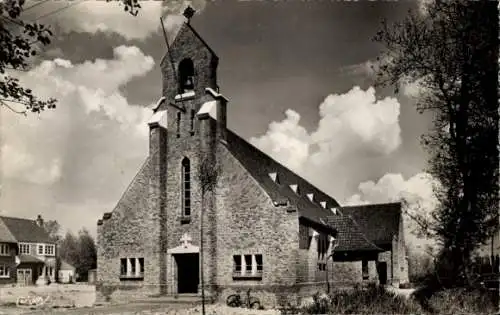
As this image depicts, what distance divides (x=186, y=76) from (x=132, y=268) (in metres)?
11.7

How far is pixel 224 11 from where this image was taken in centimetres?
1903

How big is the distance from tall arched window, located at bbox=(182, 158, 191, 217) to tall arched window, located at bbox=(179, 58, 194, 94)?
13.9 feet

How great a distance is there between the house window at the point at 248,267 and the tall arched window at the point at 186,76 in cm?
1018

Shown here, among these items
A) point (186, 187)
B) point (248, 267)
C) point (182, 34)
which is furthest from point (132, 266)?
point (182, 34)

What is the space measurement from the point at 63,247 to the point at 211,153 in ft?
333

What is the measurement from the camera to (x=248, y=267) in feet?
89.1

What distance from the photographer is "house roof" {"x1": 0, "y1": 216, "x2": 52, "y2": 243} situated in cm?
7025

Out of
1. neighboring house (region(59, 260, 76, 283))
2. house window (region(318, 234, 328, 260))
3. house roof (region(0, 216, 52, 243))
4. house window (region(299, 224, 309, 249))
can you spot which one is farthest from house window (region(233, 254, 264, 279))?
neighboring house (region(59, 260, 76, 283))

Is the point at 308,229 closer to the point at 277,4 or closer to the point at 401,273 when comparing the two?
the point at 277,4

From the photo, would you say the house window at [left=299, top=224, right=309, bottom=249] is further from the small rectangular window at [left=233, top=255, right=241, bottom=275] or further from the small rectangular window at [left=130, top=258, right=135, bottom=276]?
the small rectangular window at [left=130, top=258, right=135, bottom=276]

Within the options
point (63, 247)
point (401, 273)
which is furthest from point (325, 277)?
point (63, 247)

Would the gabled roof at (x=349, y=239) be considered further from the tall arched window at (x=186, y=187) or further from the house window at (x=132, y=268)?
the house window at (x=132, y=268)

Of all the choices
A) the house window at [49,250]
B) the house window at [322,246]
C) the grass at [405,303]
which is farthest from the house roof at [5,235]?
the grass at [405,303]

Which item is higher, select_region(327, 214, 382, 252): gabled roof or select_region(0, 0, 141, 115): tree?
select_region(0, 0, 141, 115): tree
